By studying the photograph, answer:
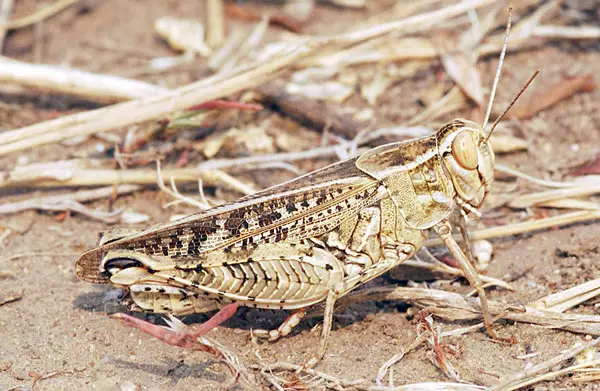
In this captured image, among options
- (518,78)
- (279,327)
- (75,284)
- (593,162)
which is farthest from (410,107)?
(75,284)

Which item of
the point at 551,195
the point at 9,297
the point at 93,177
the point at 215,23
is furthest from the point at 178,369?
the point at 215,23

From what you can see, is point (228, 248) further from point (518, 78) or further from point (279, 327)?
point (518, 78)

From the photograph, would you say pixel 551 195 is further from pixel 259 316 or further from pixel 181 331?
pixel 181 331

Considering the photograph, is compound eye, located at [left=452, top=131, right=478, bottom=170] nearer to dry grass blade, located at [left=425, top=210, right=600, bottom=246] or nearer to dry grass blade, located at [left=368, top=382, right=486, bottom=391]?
dry grass blade, located at [left=425, top=210, right=600, bottom=246]

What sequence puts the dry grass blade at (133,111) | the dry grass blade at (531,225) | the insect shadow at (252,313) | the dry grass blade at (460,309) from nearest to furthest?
the dry grass blade at (460,309) < the insect shadow at (252,313) < the dry grass blade at (531,225) < the dry grass blade at (133,111)

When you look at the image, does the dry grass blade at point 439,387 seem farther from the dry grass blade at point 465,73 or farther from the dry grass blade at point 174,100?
the dry grass blade at point 465,73

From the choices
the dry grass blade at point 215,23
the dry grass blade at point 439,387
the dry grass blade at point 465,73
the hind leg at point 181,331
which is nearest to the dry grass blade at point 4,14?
the dry grass blade at point 215,23

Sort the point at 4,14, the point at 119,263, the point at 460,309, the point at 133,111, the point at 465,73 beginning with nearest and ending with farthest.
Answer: the point at 119,263, the point at 460,309, the point at 133,111, the point at 465,73, the point at 4,14

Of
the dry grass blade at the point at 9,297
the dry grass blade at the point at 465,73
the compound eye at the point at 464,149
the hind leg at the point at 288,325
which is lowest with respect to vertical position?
the dry grass blade at the point at 9,297
